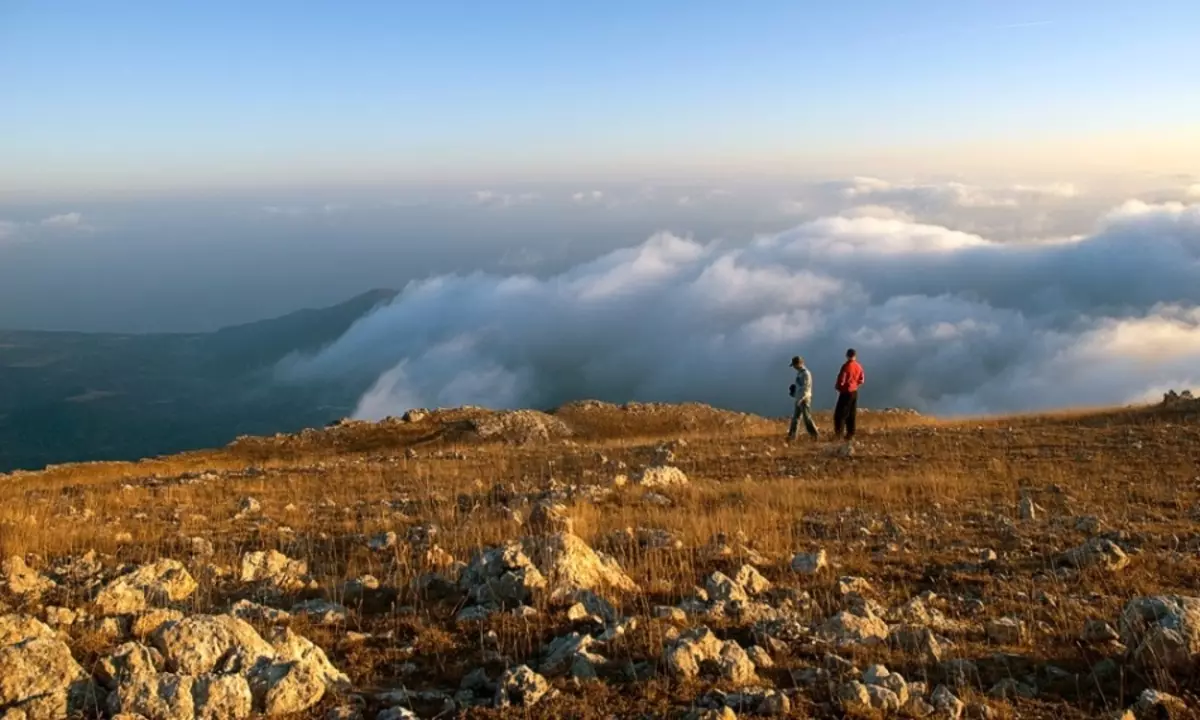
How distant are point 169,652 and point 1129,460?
14786 millimetres

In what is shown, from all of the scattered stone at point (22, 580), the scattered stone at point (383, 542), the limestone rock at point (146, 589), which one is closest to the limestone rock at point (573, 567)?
the scattered stone at point (383, 542)

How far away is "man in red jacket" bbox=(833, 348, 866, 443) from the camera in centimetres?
1841

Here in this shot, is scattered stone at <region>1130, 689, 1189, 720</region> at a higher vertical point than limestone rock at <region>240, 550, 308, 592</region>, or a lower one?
higher

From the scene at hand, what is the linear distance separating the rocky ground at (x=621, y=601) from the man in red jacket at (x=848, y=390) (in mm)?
6261

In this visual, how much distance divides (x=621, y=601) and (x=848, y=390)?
45.4 ft

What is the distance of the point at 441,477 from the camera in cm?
1423

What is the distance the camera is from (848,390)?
18.5 metres

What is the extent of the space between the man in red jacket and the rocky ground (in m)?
6.26

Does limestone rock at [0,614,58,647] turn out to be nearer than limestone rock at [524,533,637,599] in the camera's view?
Yes

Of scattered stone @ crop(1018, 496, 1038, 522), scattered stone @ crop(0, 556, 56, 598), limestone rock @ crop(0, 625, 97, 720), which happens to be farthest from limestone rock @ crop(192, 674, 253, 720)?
scattered stone @ crop(1018, 496, 1038, 522)

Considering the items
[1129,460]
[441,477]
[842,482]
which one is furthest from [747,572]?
[1129,460]

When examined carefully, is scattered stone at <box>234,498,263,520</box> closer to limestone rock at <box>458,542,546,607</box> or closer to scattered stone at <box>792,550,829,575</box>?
limestone rock at <box>458,542,546,607</box>

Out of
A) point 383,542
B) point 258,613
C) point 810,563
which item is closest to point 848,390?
point 810,563

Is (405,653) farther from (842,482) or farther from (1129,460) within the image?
(1129,460)
